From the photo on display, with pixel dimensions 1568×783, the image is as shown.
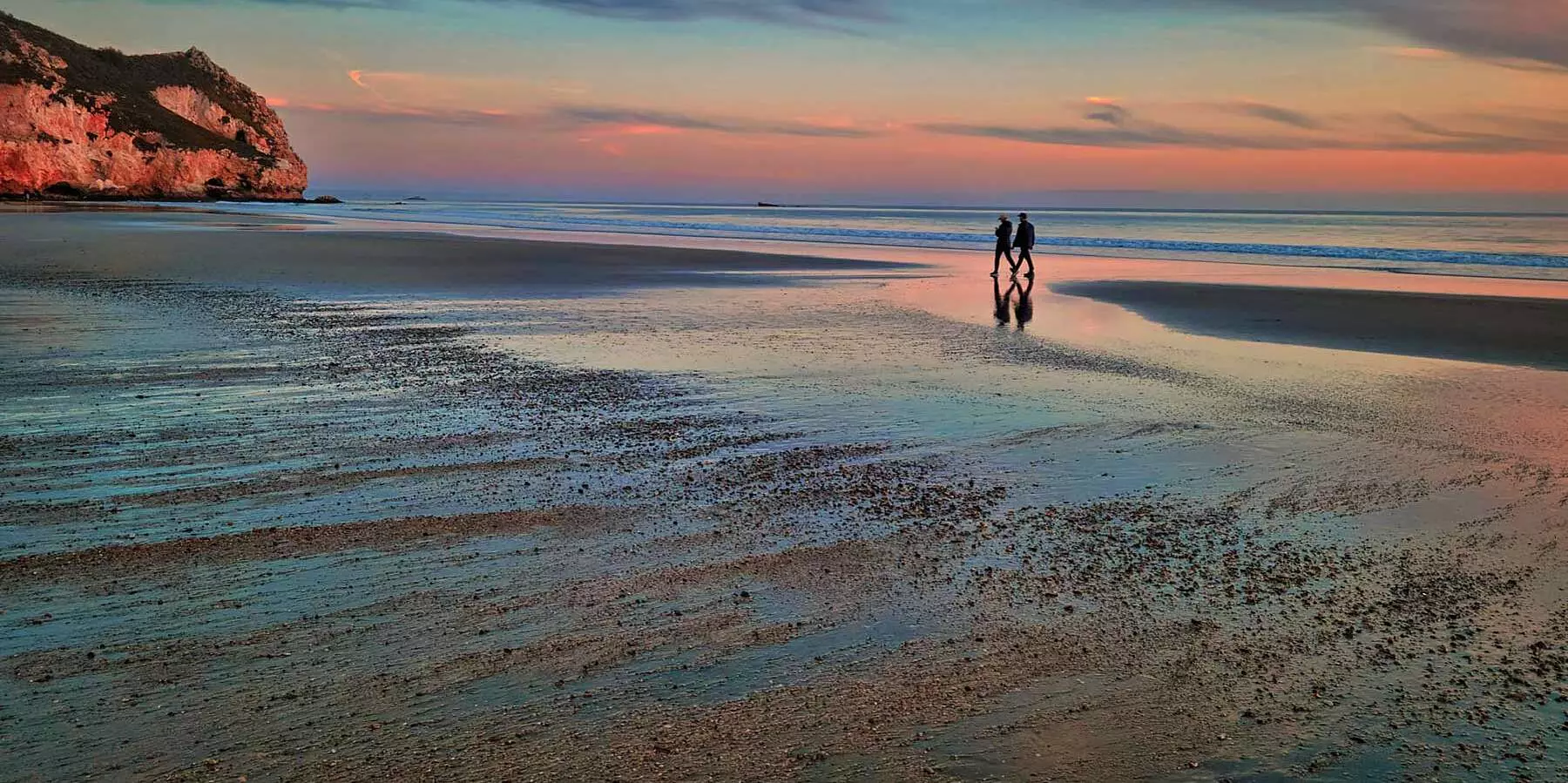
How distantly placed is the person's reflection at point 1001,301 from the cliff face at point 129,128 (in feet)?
342

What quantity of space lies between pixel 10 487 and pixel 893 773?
5810 mm

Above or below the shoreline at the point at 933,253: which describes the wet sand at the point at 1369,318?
below

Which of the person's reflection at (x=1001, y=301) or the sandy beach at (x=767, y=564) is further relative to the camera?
the person's reflection at (x=1001, y=301)

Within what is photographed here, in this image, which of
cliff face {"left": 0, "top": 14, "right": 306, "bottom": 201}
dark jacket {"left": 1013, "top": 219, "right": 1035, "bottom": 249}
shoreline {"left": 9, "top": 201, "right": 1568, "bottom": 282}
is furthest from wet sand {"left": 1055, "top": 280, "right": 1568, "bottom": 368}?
cliff face {"left": 0, "top": 14, "right": 306, "bottom": 201}

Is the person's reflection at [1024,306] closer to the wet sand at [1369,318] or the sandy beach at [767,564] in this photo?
the wet sand at [1369,318]

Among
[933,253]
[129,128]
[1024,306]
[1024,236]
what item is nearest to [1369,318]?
[1024,306]

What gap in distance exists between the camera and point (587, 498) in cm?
657

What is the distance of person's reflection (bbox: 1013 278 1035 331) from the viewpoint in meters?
17.9

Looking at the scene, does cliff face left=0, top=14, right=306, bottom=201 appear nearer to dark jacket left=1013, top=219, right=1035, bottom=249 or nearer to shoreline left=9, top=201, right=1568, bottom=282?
shoreline left=9, top=201, right=1568, bottom=282

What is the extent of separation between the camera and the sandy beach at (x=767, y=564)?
3627 millimetres

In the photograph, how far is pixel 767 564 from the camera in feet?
17.8

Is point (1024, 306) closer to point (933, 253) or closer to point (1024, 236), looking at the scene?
point (1024, 236)

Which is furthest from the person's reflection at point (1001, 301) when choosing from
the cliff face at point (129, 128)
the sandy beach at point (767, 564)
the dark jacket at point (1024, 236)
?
the cliff face at point (129, 128)

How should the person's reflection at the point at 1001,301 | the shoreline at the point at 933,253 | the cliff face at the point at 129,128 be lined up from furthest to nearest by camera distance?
the cliff face at the point at 129,128 → the shoreline at the point at 933,253 → the person's reflection at the point at 1001,301
